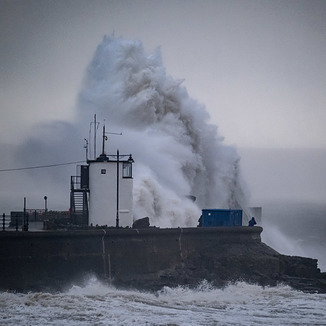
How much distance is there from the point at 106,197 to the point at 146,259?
3.09 m

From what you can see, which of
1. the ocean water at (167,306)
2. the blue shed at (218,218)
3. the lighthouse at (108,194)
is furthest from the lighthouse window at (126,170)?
the ocean water at (167,306)

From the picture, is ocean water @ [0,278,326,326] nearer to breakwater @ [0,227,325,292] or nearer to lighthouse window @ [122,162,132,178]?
breakwater @ [0,227,325,292]

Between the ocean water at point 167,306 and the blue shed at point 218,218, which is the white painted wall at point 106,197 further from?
the ocean water at point 167,306

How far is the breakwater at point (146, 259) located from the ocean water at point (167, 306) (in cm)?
44

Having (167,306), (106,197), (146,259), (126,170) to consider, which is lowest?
(167,306)

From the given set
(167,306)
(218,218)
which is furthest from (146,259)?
(218,218)

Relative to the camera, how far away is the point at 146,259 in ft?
87.9

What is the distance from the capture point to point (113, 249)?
26109 mm

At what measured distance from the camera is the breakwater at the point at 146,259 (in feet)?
80.2

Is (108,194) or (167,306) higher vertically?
(108,194)

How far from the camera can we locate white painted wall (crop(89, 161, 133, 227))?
1121 inches

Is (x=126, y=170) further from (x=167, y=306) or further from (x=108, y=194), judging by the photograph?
(x=167, y=306)

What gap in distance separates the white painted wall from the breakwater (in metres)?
2.00

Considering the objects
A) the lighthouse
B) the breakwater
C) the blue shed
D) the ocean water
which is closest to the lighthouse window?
the lighthouse
